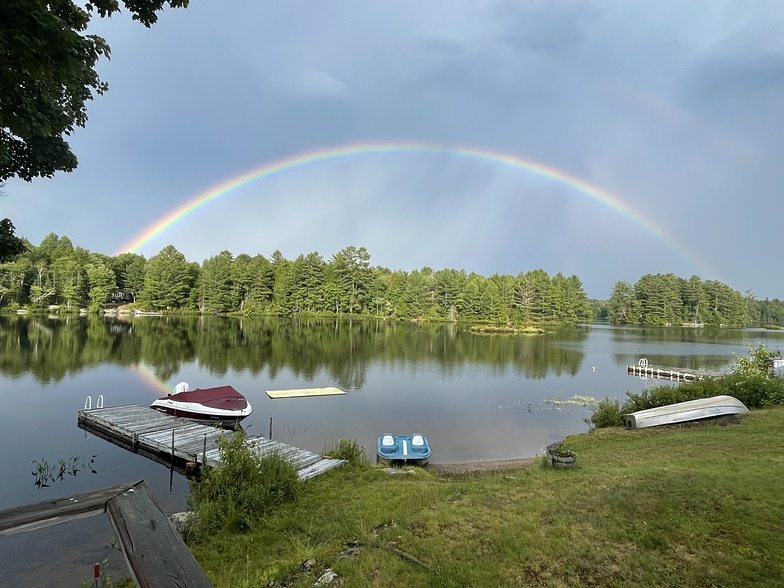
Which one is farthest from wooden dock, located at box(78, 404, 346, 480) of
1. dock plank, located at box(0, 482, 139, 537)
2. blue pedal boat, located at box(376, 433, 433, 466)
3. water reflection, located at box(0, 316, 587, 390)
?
water reflection, located at box(0, 316, 587, 390)

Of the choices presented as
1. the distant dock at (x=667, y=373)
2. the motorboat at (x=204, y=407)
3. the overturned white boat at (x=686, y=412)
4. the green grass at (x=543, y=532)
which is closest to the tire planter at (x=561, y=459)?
the green grass at (x=543, y=532)

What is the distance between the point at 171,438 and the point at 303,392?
9636mm

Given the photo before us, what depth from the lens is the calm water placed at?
1119 centimetres

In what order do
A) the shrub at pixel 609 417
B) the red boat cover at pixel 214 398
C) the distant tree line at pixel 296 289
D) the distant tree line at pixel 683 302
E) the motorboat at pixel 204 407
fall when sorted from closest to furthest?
the shrub at pixel 609 417
the motorboat at pixel 204 407
the red boat cover at pixel 214 398
the distant tree line at pixel 296 289
the distant tree line at pixel 683 302

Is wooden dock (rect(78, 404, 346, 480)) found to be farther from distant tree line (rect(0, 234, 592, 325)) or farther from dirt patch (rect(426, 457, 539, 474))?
distant tree line (rect(0, 234, 592, 325))

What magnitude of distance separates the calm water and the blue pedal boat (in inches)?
28.8

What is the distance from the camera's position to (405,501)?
7297 mm

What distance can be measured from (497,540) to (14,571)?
804cm

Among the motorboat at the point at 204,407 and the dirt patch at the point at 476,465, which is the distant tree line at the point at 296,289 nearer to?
the motorboat at the point at 204,407

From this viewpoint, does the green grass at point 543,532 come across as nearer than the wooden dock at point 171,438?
Yes

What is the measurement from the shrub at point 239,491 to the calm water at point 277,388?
1.86 metres

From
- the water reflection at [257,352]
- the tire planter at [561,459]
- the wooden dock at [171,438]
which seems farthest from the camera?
the water reflection at [257,352]

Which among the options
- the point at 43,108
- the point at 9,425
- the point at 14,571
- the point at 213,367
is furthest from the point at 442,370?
the point at 43,108

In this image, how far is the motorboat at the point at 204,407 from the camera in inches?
657
